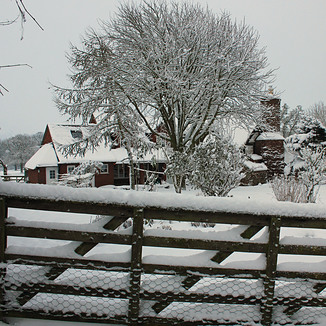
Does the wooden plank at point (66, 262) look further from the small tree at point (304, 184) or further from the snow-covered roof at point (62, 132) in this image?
the snow-covered roof at point (62, 132)

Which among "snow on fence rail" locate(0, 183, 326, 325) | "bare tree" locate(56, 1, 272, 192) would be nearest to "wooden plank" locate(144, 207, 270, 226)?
"snow on fence rail" locate(0, 183, 326, 325)

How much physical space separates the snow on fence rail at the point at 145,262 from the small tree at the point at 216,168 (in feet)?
21.2

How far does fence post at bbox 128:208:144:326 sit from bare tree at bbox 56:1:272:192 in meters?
13.3

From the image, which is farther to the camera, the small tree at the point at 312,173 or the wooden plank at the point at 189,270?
the small tree at the point at 312,173

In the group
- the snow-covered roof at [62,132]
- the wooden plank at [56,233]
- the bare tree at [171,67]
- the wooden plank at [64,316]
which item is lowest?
the wooden plank at [64,316]

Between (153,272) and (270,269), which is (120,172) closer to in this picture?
(153,272)

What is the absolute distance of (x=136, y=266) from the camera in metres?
2.51

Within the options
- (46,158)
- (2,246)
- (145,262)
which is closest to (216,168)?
(145,262)

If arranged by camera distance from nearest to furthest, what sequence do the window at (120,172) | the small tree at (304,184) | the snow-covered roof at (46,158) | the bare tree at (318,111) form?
the small tree at (304,184) < the snow-covered roof at (46,158) < the window at (120,172) < the bare tree at (318,111)

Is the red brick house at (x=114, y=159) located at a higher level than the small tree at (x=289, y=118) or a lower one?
lower

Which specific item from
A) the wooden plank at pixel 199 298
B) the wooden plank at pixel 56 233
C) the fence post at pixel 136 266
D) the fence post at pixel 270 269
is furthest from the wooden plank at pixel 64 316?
the fence post at pixel 270 269

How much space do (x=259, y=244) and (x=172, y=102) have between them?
49.9 ft

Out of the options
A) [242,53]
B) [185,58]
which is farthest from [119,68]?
[242,53]

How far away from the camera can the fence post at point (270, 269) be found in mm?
2504
